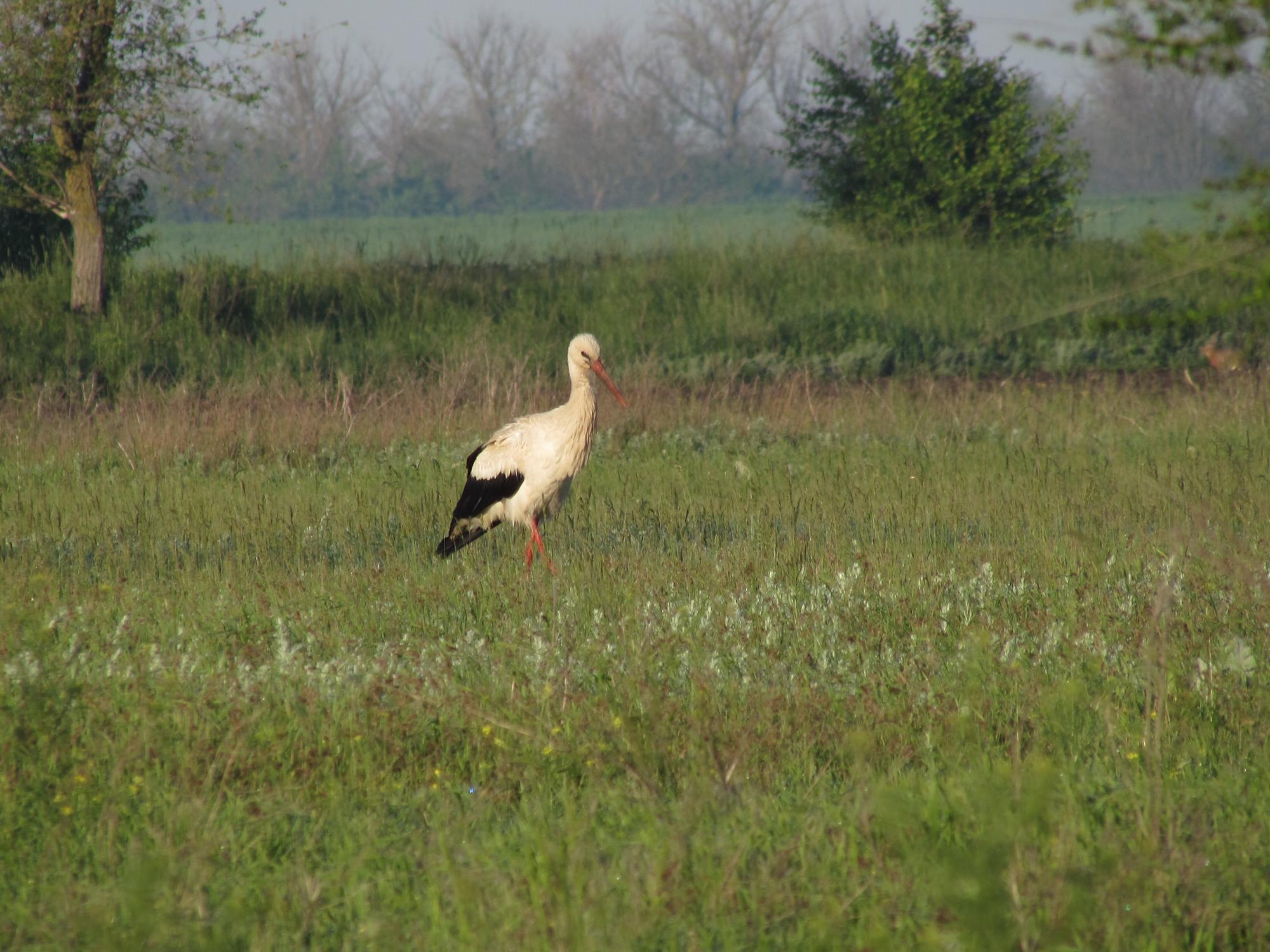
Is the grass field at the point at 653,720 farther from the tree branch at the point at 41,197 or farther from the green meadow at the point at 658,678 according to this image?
the tree branch at the point at 41,197

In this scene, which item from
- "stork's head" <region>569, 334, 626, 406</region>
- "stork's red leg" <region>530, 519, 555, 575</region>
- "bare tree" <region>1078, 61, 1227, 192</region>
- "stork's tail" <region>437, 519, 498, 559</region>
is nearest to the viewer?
"stork's red leg" <region>530, 519, 555, 575</region>

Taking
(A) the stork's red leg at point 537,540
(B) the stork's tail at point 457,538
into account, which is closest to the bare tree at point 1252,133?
(A) the stork's red leg at point 537,540

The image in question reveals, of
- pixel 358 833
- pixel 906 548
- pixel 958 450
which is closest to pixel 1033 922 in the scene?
pixel 358 833

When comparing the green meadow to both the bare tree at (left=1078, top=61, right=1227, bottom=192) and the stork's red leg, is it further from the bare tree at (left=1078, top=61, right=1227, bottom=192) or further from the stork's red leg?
the bare tree at (left=1078, top=61, right=1227, bottom=192)

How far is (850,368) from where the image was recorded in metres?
16.6

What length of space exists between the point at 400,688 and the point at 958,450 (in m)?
6.91

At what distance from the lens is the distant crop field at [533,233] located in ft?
72.6

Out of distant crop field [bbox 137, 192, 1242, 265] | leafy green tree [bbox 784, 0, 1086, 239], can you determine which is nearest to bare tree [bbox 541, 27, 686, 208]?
distant crop field [bbox 137, 192, 1242, 265]

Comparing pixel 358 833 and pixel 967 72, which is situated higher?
pixel 967 72

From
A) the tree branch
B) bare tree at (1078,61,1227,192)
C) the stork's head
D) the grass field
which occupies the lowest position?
the grass field

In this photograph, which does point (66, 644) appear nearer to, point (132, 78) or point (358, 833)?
point (358, 833)

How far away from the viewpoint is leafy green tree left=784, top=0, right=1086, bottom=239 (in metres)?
22.6

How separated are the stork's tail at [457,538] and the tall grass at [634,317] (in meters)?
6.87

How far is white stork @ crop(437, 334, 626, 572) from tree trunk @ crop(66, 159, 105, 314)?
11079mm
